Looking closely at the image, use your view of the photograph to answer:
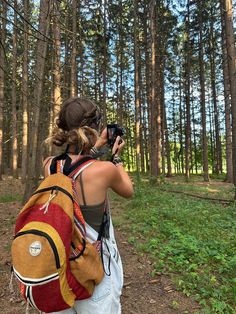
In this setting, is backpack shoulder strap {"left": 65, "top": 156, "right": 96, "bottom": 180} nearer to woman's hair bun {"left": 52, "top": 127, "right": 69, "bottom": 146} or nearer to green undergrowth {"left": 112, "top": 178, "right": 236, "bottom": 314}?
woman's hair bun {"left": 52, "top": 127, "right": 69, "bottom": 146}

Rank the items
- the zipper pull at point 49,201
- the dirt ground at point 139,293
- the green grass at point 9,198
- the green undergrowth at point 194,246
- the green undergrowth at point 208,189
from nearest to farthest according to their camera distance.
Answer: the zipper pull at point 49,201 → the dirt ground at point 139,293 → the green undergrowth at point 194,246 → the green grass at point 9,198 → the green undergrowth at point 208,189

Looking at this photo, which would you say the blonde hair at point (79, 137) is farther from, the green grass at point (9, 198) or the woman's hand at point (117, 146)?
the green grass at point (9, 198)

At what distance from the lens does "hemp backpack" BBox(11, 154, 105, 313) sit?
1.56 meters

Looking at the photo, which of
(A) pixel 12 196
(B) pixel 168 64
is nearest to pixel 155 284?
(A) pixel 12 196

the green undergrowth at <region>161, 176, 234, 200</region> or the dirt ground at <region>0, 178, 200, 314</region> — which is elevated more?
the green undergrowth at <region>161, 176, 234, 200</region>

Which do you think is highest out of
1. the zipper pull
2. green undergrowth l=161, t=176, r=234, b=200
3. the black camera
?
the black camera

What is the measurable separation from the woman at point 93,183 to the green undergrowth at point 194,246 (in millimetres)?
2659

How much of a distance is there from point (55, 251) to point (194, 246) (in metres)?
4.82

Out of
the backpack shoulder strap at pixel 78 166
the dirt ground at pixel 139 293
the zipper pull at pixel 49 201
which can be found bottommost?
the dirt ground at pixel 139 293

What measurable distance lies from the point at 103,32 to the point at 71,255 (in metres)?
22.0

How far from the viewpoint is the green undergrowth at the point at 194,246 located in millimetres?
4422

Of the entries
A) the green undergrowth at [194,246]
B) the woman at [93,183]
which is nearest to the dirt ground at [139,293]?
the green undergrowth at [194,246]

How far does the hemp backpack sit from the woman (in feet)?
0.23

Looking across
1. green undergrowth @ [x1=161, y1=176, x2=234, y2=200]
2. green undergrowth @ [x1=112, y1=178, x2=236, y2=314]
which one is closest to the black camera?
green undergrowth @ [x1=112, y1=178, x2=236, y2=314]
